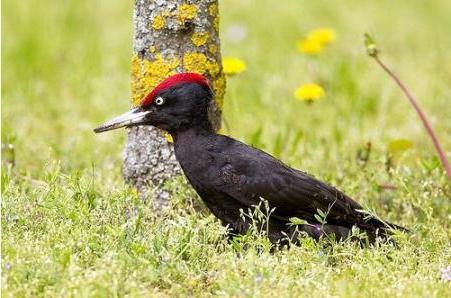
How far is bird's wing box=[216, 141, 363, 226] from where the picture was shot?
16.9 feet

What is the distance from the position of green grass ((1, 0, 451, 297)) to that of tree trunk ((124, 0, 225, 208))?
18 cm

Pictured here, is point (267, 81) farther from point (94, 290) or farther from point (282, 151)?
point (94, 290)

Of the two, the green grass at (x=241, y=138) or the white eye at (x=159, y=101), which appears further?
the white eye at (x=159, y=101)

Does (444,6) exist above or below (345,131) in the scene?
above

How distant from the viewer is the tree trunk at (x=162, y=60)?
5.62 meters

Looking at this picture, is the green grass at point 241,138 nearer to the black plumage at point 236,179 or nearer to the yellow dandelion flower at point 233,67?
the black plumage at point 236,179

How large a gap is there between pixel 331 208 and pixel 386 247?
464 millimetres

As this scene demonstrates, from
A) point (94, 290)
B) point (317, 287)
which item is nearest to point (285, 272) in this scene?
point (317, 287)

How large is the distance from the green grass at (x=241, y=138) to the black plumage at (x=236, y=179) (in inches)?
6.9

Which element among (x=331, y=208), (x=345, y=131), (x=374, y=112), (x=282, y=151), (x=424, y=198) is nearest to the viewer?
(x=331, y=208)

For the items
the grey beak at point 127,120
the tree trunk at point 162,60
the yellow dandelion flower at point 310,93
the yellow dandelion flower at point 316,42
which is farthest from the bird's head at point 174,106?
the yellow dandelion flower at point 316,42

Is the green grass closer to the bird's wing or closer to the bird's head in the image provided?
the bird's wing

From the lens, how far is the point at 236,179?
5168 millimetres

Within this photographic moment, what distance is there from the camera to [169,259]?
4.54 m
